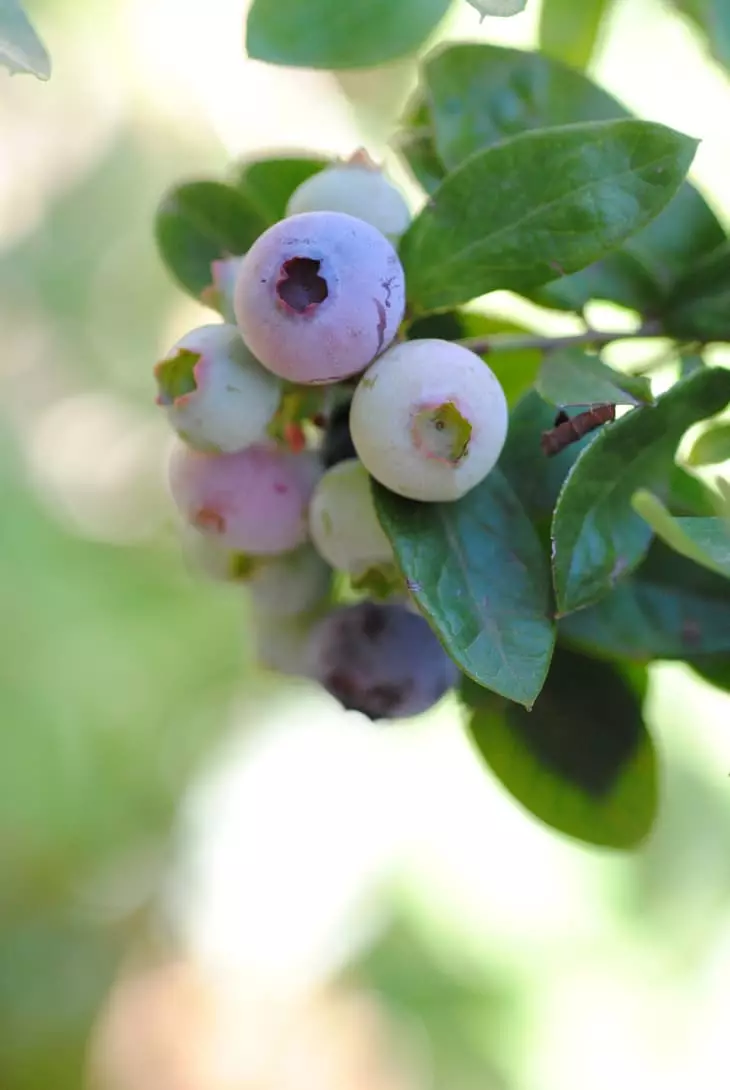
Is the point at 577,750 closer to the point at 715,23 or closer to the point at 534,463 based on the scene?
the point at 534,463

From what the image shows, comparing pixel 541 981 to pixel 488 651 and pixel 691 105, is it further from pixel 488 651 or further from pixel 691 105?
pixel 488 651

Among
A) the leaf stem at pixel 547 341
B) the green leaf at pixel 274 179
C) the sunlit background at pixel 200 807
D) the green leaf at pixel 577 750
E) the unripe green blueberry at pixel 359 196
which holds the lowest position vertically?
the sunlit background at pixel 200 807

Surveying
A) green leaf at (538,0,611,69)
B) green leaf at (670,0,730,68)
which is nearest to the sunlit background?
green leaf at (538,0,611,69)

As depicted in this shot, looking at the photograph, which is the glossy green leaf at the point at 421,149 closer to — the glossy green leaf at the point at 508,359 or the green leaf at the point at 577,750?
the glossy green leaf at the point at 508,359

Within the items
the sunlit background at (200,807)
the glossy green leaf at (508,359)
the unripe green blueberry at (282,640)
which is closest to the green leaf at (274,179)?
the glossy green leaf at (508,359)

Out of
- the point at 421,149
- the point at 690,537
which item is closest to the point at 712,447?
the point at 690,537
